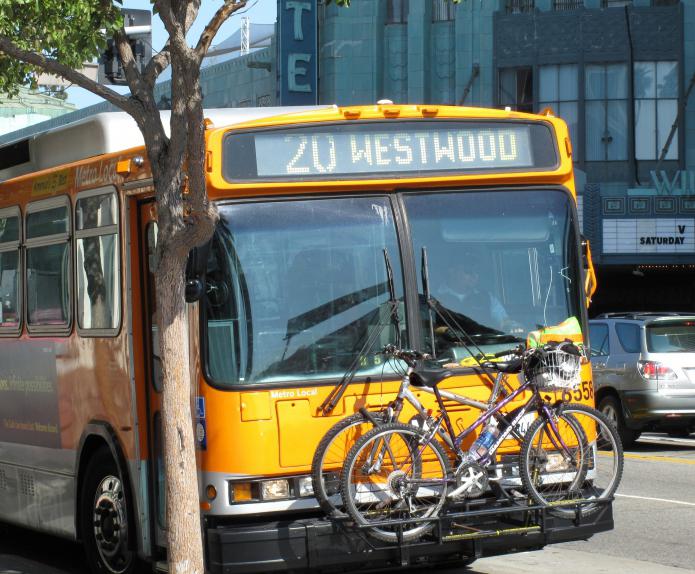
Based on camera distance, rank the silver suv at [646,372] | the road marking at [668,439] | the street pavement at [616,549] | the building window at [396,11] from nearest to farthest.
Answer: the street pavement at [616,549] < the silver suv at [646,372] < the road marking at [668,439] < the building window at [396,11]

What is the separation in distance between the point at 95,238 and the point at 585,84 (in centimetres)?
3293

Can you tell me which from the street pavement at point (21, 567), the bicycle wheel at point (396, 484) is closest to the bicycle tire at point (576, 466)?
the bicycle wheel at point (396, 484)

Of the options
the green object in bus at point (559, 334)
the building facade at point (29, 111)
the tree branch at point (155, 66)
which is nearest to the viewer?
the tree branch at point (155, 66)

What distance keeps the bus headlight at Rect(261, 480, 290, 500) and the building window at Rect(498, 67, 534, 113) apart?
112 ft

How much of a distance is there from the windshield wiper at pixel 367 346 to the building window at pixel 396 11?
3536 centimetres

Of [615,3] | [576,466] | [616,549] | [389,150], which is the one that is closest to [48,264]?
[389,150]

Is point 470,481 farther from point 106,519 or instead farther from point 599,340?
point 599,340

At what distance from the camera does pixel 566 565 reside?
10.4 m

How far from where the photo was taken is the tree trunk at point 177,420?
7438 millimetres

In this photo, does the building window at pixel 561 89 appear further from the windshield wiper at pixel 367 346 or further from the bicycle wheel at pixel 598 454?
the windshield wiper at pixel 367 346

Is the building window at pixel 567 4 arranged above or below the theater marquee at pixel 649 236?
above

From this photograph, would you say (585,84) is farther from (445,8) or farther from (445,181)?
(445,181)

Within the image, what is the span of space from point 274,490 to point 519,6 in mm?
35271

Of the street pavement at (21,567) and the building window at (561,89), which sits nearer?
the street pavement at (21,567)
